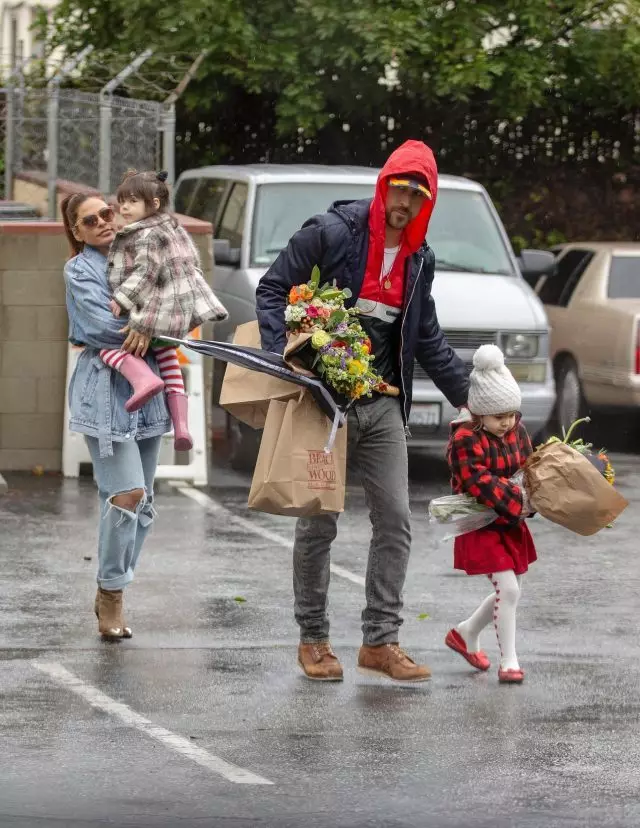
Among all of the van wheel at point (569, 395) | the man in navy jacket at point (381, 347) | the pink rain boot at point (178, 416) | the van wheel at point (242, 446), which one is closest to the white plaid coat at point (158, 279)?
the pink rain boot at point (178, 416)

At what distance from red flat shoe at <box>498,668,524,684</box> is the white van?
5.27m

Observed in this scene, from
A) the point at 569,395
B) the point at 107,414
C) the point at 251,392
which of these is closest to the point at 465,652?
the point at 251,392

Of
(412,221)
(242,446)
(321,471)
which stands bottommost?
(242,446)

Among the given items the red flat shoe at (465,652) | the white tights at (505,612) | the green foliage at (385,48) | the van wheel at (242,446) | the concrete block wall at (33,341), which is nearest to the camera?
the white tights at (505,612)

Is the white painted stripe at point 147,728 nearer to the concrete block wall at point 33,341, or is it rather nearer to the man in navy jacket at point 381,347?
the man in navy jacket at point 381,347

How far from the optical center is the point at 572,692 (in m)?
7.25

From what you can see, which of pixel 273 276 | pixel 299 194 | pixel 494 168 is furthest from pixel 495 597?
pixel 494 168

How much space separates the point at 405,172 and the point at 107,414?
1586 mm

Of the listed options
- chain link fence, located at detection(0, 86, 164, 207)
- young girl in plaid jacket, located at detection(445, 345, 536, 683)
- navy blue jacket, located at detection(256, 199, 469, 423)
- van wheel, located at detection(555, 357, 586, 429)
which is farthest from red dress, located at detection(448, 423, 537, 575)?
van wheel, located at detection(555, 357, 586, 429)

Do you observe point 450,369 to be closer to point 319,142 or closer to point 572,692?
point 572,692

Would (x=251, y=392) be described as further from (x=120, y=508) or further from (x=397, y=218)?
(x=120, y=508)

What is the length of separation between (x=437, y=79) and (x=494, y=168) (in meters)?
1.73

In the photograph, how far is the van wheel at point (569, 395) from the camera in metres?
16.0

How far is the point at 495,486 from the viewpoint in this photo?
734 cm
